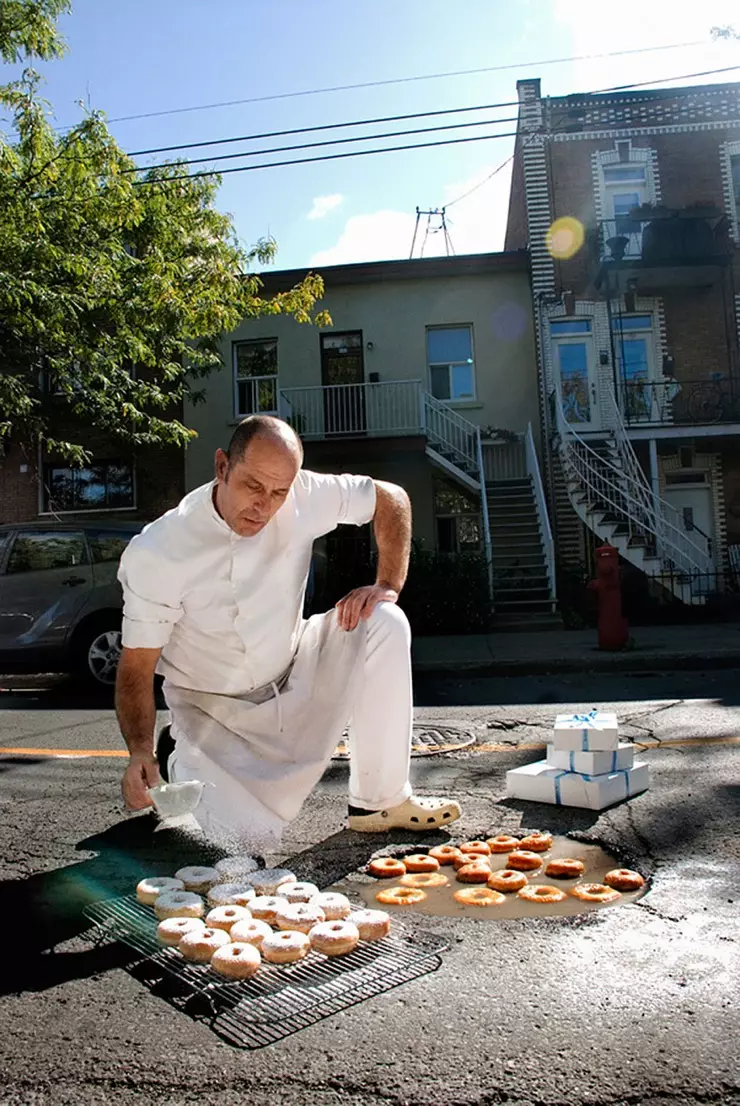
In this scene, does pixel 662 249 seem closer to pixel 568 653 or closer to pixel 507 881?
pixel 568 653

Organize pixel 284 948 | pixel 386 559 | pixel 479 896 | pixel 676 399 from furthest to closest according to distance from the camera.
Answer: pixel 676 399
pixel 386 559
pixel 479 896
pixel 284 948

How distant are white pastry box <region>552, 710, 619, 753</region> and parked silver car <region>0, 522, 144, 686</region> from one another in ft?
17.0

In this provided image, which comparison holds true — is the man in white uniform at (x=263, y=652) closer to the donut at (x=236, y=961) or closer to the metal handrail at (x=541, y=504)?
the donut at (x=236, y=961)

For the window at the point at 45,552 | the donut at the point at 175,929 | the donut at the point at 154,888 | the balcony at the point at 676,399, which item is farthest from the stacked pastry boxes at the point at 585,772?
the balcony at the point at 676,399

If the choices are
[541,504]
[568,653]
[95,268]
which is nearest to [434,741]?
[568,653]

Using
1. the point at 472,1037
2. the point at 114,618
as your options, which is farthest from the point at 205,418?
the point at 472,1037

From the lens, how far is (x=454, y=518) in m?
18.1

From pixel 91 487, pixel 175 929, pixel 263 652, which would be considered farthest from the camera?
pixel 91 487

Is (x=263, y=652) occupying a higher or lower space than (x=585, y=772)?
higher

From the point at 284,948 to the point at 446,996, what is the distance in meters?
0.43

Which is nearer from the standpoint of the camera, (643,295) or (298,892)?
(298,892)

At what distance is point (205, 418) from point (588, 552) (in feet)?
27.3

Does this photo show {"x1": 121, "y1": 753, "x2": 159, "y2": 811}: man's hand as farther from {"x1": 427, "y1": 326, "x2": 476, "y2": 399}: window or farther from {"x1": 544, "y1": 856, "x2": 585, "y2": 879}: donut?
{"x1": 427, "y1": 326, "x2": 476, "y2": 399}: window

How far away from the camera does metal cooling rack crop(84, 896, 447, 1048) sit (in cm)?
195
